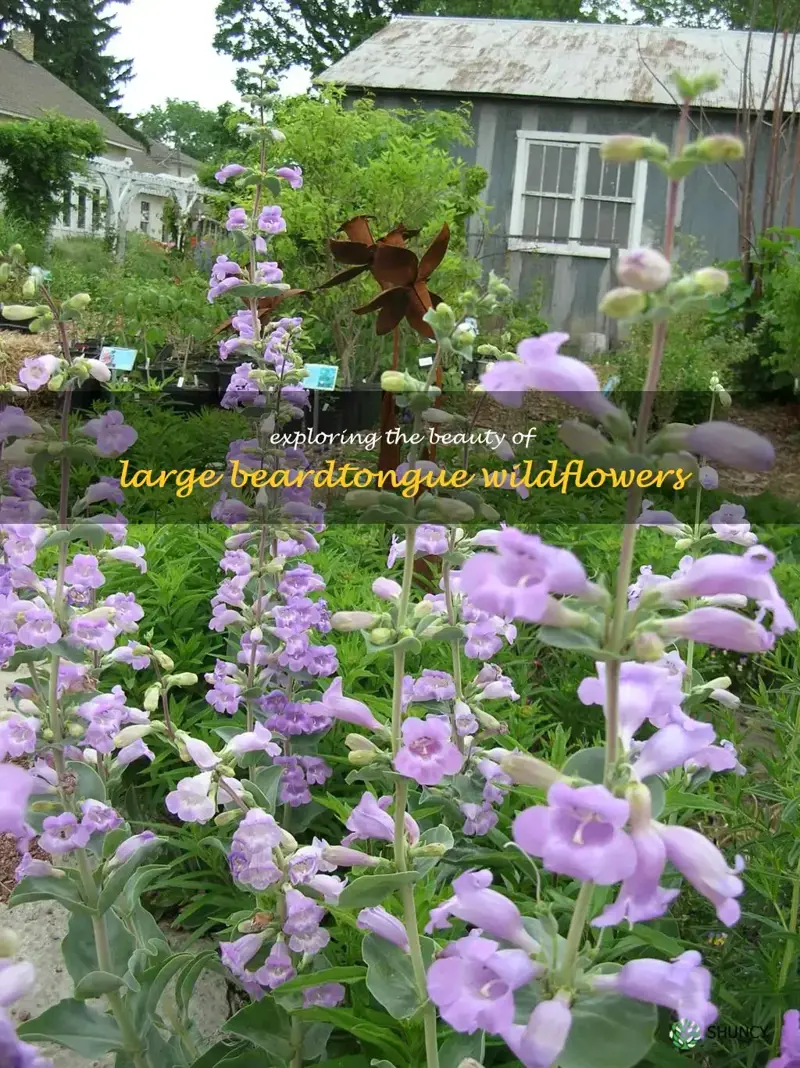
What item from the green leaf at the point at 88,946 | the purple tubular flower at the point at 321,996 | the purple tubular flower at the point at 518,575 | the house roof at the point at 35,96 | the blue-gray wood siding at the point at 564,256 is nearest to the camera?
the purple tubular flower at the point at 518,575

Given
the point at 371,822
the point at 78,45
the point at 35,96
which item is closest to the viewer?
the point at 371,822

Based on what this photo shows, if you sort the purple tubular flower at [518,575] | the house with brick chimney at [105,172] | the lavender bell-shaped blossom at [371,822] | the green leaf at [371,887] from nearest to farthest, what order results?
the purple tubular flower at [518,575] < the green leaf at [371,887] < the lavender bell-shaped blossom at [371,822] < the house with brick chimney at [105,172]

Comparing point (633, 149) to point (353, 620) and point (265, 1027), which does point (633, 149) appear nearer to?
point (353, 620)

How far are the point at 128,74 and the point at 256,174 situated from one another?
92.6 ft

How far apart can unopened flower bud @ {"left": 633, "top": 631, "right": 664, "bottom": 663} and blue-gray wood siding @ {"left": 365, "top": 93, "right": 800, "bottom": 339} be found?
9.13 m

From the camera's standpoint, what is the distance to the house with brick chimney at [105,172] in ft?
48.0

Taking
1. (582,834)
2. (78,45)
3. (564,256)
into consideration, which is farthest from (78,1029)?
(78,45)

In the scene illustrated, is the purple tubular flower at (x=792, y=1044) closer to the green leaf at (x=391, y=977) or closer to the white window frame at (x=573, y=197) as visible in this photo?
the green leaf at (x=391, y=977)

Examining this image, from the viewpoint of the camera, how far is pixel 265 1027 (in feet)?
3.73

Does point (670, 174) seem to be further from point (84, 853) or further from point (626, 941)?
point (84, 853)

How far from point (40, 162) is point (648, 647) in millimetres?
16393

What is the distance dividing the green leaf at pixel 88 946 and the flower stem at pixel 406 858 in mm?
467

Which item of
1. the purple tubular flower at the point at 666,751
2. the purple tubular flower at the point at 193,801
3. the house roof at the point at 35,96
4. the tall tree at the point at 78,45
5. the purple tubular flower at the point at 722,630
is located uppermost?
the tall tree at the point at 78,45

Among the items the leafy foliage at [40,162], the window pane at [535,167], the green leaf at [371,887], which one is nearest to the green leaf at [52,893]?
the green leaf at [371,887]
